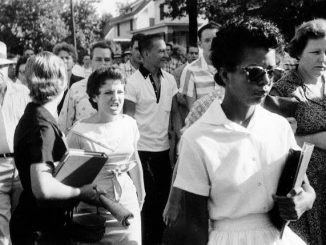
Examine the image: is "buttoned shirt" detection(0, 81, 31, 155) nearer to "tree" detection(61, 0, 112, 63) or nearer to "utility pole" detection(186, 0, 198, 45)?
"utility pole" detection(186, 0, 198, 45)

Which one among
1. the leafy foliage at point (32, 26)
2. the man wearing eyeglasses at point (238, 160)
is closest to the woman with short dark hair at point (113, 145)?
the man wearing eyeglasses at point (238, 160)

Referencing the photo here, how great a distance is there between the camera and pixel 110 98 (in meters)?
4.28

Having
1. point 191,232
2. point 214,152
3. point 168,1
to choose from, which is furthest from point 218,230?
point 168,1

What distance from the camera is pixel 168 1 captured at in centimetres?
3403

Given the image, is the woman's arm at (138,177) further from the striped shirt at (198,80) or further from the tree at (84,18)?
the tree at (84,18)

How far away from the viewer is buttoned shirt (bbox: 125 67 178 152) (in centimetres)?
601

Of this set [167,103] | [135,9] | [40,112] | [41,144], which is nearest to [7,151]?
[40,112]

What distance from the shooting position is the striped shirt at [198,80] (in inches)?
215

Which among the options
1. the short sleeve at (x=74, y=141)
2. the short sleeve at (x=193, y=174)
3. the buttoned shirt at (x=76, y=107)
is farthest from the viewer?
the buttoned shirt at (x=76, y=107)

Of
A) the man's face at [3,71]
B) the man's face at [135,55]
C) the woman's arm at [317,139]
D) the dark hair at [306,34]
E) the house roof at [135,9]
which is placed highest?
the house roof at [135,9]

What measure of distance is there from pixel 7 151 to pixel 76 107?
1.43 m

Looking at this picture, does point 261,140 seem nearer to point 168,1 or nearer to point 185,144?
point 185,144

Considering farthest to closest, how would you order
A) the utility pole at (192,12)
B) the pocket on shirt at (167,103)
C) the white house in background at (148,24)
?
the white house in background at (148,24) → the utility pole at (192,12) → the pocket on shirt at (167,103)

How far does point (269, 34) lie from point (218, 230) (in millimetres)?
951
